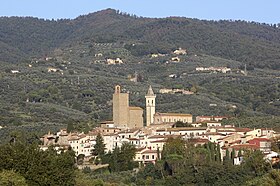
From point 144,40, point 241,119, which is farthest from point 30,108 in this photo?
point 144,40

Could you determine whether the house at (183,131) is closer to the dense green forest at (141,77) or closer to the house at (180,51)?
the dense green forest at (141,77)

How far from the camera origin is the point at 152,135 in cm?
6194

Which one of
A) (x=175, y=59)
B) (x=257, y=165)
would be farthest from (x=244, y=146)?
(x=175, y=59)

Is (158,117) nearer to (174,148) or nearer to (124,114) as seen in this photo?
(124,114)

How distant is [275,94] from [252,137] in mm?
37081

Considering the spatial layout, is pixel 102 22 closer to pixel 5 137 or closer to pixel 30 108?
pixel 30 108

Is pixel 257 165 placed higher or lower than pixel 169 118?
lower

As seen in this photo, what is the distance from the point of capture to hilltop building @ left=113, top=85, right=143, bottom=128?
220 ft

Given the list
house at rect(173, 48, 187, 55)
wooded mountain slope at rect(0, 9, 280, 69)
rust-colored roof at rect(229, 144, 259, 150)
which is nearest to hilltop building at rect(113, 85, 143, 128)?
rust-colored roof at rect(229, 144, 259, 150)

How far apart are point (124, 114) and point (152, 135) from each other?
5.81 meters

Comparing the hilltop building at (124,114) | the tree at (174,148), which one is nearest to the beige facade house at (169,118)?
the hilltop building at (124,114)

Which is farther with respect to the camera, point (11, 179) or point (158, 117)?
point (158, 117)

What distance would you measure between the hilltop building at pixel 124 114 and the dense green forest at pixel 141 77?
259cm

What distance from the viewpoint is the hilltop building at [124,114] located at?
6700 cm
